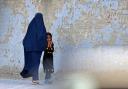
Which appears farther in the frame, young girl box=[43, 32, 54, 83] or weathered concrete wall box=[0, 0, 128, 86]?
weathered concrete wall box=[0, 0, 128, 86]

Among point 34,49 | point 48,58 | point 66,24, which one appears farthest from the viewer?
point 66,24

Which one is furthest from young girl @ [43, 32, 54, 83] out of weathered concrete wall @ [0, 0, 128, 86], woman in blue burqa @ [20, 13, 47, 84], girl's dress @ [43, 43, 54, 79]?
weathered concrete wall @ [0, 0, 128, 86]

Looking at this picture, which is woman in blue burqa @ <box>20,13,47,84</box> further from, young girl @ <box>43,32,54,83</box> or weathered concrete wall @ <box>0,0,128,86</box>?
weathered concrete wall @ <box>0,0,128,86</box>

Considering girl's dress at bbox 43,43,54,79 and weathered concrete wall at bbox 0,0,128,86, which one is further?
weathered concrete wall at bbox 0,0,128,86

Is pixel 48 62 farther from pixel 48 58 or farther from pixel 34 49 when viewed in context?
pixel 34 49

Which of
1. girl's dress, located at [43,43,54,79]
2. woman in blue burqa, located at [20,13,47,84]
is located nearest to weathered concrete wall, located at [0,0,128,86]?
girl's dress, located at [43,43,54,79]

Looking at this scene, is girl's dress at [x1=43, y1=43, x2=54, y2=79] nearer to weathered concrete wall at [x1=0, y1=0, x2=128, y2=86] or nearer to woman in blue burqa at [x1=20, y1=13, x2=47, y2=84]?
woman in blue burqa at [x1=20, y1=13, x2=47, y2=84]

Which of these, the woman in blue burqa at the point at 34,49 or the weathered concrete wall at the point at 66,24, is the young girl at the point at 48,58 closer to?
the woman in blue burqa at the point at 34,49

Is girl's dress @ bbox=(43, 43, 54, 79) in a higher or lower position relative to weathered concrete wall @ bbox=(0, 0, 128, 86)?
lower

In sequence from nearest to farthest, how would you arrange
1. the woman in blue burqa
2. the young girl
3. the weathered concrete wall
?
the woman in blue burqa
the young girl
the weathered concrete wall

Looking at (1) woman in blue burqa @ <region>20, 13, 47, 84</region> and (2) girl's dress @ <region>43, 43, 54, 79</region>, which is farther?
(2) girl's dress @ <region>43, 43, 54, 79</region>

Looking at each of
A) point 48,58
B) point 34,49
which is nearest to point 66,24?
point 48,58

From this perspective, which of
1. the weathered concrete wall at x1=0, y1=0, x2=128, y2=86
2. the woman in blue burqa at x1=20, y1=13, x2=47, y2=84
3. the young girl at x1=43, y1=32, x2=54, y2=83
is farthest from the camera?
the weathered concrete wall at x1=0, y1=0, x2=128, y2=86

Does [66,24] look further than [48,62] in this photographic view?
Yes
